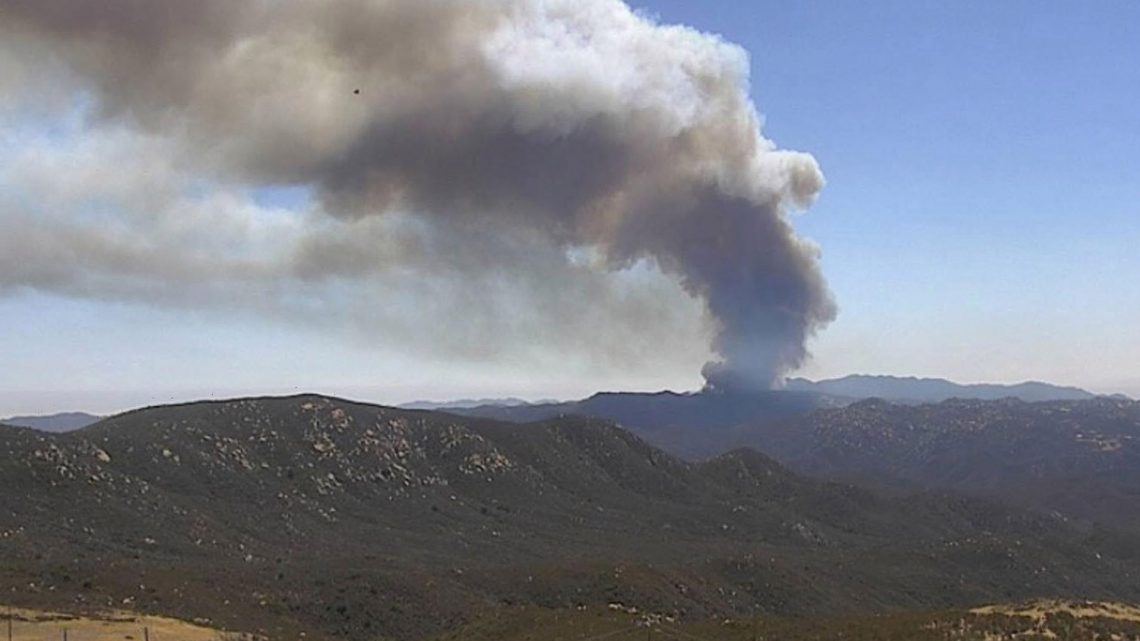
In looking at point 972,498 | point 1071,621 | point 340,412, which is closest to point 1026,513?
point 972,498

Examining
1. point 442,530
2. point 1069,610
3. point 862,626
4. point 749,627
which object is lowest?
point 442,530

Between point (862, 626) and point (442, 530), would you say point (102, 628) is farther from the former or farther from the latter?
point (442, 530)

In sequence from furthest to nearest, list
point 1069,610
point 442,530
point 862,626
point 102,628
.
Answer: point 442,530 → point 862,626 → point 102,628 → point 1069,610

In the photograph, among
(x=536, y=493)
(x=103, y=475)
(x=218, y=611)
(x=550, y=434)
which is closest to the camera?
(x=218, y=611)

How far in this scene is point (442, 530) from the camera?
382 ft

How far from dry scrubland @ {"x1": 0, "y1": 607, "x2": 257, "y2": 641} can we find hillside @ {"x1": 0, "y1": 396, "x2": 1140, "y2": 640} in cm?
428

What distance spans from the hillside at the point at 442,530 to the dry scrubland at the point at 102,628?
4281 mm

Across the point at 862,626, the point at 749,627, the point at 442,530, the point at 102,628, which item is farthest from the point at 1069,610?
the point at 442,530

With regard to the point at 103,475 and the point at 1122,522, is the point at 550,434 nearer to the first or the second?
the point at 103,475

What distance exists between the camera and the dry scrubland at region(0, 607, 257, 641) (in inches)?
1767

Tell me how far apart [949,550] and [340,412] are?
294ft

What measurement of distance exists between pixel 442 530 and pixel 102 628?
7056cm

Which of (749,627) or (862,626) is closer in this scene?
(862,626)

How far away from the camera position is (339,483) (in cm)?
12769
